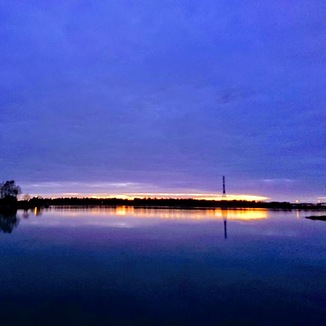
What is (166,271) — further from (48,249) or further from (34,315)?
(48,249)

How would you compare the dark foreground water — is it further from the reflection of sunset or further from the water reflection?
the reflection of sunset

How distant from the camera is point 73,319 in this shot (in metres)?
11.5

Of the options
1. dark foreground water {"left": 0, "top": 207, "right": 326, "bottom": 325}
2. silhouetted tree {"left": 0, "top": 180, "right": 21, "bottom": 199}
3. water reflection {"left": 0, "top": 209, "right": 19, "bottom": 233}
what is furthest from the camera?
silhouetted tree {"left": 0, "top": 180, "right": 21, "bottom": 199}

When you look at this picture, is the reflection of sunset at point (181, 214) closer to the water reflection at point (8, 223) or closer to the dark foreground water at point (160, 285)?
the water reflection at point (8, 223)

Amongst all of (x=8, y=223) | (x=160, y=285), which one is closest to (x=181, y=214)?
(x=8, y=223)

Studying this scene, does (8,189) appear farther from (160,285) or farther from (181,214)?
(160,285)

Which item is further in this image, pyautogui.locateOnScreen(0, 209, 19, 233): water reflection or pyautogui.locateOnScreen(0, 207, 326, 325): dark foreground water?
pyautogui.locateOnScreen(0, 209, 19, 233): water reflection

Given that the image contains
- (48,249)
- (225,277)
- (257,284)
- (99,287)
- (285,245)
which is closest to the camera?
(99,287)

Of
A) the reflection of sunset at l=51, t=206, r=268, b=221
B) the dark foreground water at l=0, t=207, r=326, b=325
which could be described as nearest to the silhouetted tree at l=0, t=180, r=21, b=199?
the reflection of sunset at l=51, t=206, r=268, b=221

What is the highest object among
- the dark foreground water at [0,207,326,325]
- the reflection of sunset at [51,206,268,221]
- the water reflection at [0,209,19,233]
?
the reflection of sunset at [51,206,268,221]

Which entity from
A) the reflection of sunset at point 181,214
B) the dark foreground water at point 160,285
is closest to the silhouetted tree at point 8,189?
the reflection of sunset at point 181,214

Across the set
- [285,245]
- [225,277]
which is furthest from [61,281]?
[285,245]

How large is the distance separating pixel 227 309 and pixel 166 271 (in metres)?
6.24

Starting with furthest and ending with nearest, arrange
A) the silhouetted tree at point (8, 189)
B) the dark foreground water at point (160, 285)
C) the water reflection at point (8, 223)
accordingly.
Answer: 1. the silhouetted tree at point (8, 189)
2. the water reflection at point (8, 223)
3. the dark foreground water at point (160, 285)
